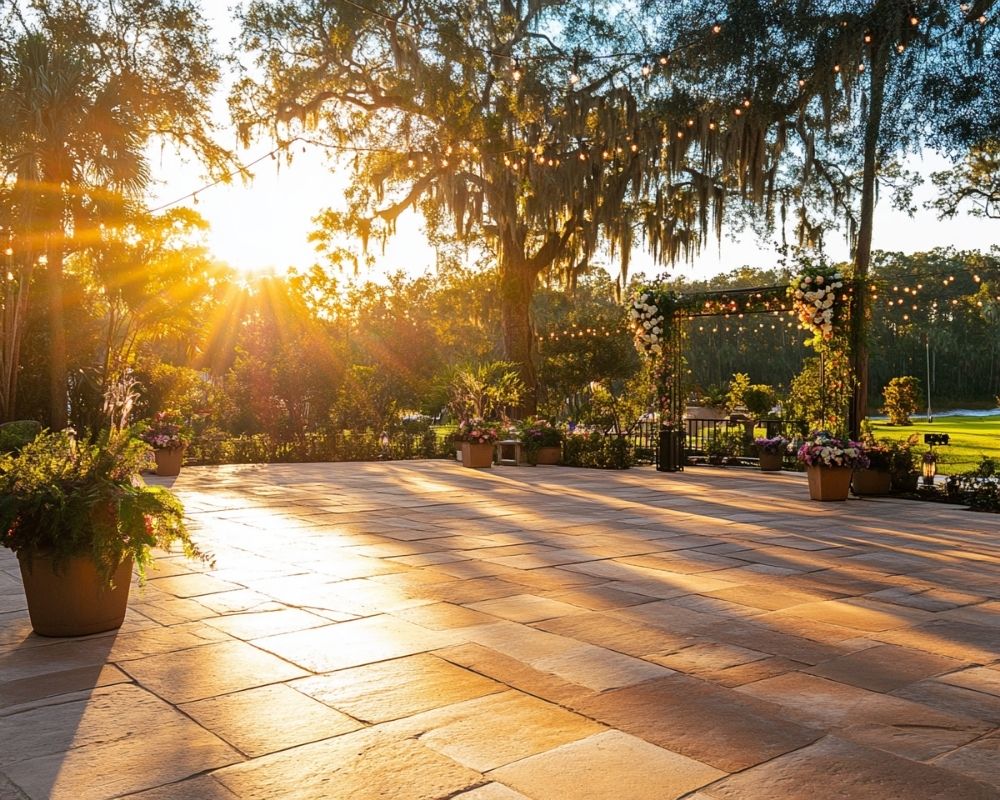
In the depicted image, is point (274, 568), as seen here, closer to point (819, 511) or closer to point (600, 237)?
point (819, 511)

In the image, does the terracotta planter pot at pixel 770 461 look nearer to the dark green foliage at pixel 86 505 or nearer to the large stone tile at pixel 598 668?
the large stone tile at pixel 598 668

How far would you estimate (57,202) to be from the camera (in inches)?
564

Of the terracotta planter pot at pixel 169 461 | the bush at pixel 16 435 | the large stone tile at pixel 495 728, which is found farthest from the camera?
the terracotta planter pot at pixel 169 461

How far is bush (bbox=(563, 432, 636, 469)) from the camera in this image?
50.0ft

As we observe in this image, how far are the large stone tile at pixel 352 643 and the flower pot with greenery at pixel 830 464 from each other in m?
7.13

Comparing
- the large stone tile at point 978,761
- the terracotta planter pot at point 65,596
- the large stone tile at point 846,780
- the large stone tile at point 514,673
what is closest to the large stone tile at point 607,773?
the large stone tile at point 846,780

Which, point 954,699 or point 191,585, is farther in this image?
point 191,585

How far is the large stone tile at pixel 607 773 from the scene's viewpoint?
256cm

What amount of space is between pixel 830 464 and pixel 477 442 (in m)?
6.24

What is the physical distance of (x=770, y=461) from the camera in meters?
14.7

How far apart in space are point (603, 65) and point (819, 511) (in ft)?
36.6

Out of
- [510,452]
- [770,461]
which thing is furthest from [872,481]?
[510,452]

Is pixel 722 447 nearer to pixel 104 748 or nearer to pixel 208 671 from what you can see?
pixel 208 671

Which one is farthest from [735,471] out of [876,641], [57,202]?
[57,202]
